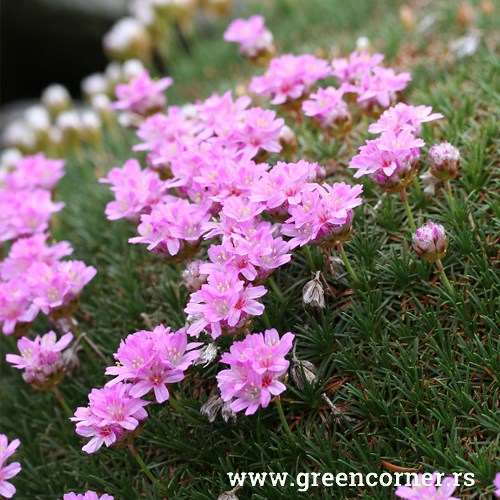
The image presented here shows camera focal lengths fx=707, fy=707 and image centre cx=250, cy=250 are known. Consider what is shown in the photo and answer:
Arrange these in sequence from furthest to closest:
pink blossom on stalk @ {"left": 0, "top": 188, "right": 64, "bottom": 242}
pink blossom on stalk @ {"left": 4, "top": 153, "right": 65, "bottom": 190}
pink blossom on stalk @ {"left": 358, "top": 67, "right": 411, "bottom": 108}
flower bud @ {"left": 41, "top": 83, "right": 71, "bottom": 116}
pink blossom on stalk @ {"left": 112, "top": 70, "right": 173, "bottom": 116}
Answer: flower bud @ {"left": 41, "top": 83, "right": 71, "bottom": 116} < pink blossom on stalk @ {"left": 4, "top": 153, "right": 65, "bottom": 190} < pink blossom on stalk @ {"left": 112, "top": 70, "right": 173, "bottom": 116} < pink blossom on stalk @ {"left": 0, "top": 188, "right": 64, "bottom": 242} < pink blossom on stalk @ {"left": 358, "top": 67, "right": 411, "bottom": 108}

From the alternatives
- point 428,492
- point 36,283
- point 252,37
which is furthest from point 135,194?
point 428,492

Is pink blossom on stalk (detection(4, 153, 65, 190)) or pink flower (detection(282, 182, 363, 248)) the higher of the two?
pink blossom on stalk (detection(4, 153, 65, 190))

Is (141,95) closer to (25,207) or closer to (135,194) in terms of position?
(25,207)

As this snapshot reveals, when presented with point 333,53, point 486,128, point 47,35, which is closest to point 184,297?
point 486,128

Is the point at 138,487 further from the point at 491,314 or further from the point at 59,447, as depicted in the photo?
the point at 491,314

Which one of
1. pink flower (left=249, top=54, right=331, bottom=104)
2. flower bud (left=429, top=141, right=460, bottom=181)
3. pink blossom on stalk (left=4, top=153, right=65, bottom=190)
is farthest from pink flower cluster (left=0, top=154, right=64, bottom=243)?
flower bud (left=429, top=141, right=460, bottom=181)

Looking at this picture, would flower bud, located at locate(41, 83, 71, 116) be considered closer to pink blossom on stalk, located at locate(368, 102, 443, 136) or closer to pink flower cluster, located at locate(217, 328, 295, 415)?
pink blossom on stalk, located at locate(368, 102, 443, 136)

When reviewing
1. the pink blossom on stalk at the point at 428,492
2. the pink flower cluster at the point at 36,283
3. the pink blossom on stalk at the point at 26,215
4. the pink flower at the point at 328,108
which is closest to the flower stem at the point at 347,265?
the pink flower at the point at 328,108
